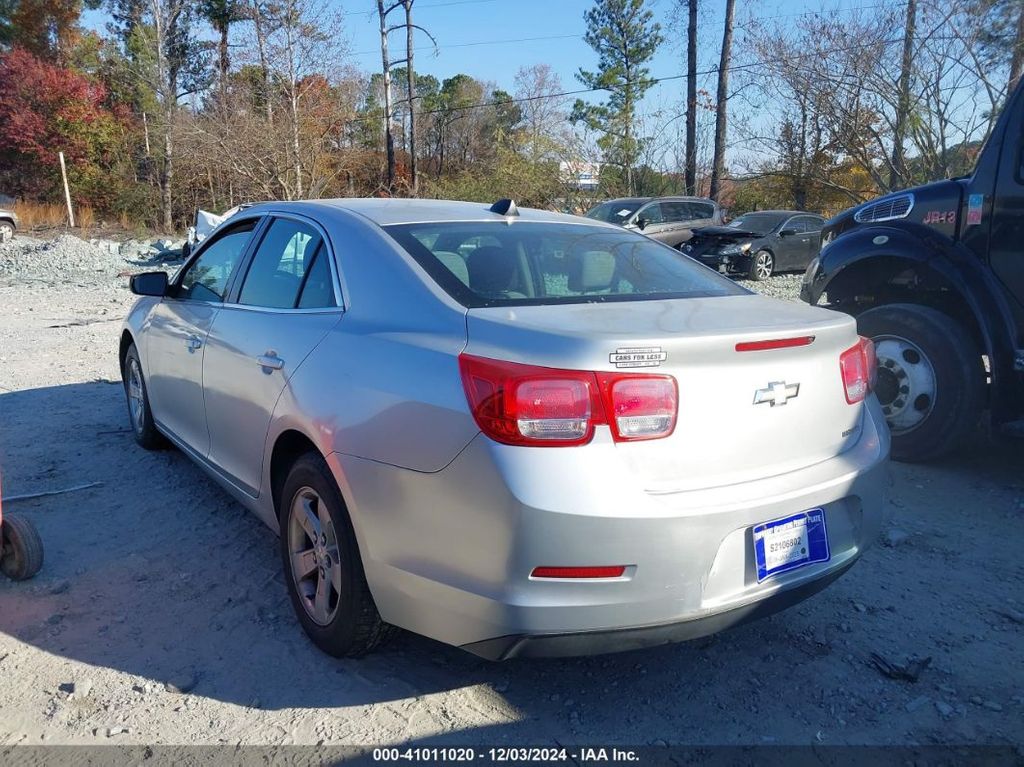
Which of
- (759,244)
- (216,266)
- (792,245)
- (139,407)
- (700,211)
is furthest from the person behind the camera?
(700,211)

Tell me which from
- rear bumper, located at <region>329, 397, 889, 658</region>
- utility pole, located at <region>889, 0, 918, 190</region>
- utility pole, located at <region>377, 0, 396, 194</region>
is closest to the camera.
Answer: rear bumper, located at <region>329, 397, 889, 658</region>

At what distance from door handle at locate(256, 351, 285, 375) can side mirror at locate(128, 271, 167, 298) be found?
5.54ft

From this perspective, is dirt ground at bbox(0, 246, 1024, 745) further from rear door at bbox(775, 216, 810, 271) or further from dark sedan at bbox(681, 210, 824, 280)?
rear door at bbox(775, 216, 810, 271)

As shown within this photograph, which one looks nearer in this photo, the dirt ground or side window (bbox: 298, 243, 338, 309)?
the dirt ground

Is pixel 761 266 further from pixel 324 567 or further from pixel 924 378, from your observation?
pixel 324 567

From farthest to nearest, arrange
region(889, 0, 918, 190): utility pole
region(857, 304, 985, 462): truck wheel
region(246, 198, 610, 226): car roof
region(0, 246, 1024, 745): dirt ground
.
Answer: region(889, 0, 918, 190): utility pole → region(857, 304, 985, 462): truck wheel → region(246, 198, 610, 226): car roof → region(0, 246, 1024, 745): dirt ground

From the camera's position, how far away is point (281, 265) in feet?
12.0

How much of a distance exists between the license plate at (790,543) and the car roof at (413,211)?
1.77m

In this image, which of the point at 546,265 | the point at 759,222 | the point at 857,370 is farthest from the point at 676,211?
the point at 857,370

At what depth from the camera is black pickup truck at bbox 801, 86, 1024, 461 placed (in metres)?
4.52

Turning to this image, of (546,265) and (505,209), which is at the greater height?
(505,209)

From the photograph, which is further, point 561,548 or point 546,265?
point 546,265

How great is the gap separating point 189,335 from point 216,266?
0.41m

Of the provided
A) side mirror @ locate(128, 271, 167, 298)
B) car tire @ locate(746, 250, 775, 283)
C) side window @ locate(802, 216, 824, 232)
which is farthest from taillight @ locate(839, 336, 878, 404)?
side window @ locate(802, 216, 824, 232)
